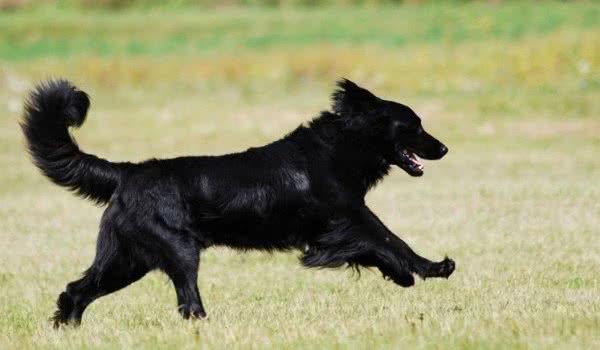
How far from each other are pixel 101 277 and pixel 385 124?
2145 millimetres

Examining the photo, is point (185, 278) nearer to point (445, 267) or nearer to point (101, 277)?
point (101, 277)

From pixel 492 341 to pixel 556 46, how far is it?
2622 centimetres

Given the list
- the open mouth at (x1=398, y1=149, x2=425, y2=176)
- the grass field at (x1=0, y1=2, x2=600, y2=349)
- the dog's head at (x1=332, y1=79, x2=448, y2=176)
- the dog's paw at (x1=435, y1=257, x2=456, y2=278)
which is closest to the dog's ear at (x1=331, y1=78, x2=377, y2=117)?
the dog's head at (x1=332, y1=79, x2=448, y2=176)

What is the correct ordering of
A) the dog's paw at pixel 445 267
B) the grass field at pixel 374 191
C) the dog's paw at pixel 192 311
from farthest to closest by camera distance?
the dog's paw at pixel 445 267 → the dog's paw at pixel 192 311 → the grass field at pixel 374 191

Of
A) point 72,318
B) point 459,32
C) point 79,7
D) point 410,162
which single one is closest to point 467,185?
point 410,162

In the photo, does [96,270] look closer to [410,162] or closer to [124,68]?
[410,162]

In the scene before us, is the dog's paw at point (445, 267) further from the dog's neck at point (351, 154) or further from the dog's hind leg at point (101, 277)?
the dog's hind leg at point (101, 277)

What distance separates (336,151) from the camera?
26.3ft

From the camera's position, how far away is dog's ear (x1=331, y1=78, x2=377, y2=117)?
807 centimetres

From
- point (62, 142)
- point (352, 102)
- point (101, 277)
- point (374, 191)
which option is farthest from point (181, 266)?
point (374, 191)

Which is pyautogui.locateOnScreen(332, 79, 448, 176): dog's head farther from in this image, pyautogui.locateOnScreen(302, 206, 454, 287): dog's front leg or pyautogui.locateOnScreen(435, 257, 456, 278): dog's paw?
pyautogui.locateOnScreen(435, 257, 456, 278): dog's paw

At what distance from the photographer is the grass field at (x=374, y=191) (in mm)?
7250

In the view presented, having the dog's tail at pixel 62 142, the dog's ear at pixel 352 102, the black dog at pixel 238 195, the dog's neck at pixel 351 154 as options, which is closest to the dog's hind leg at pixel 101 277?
the black dog at pixel 238 195

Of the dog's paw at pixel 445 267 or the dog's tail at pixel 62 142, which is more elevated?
the dog's tail at pixel 62 142
